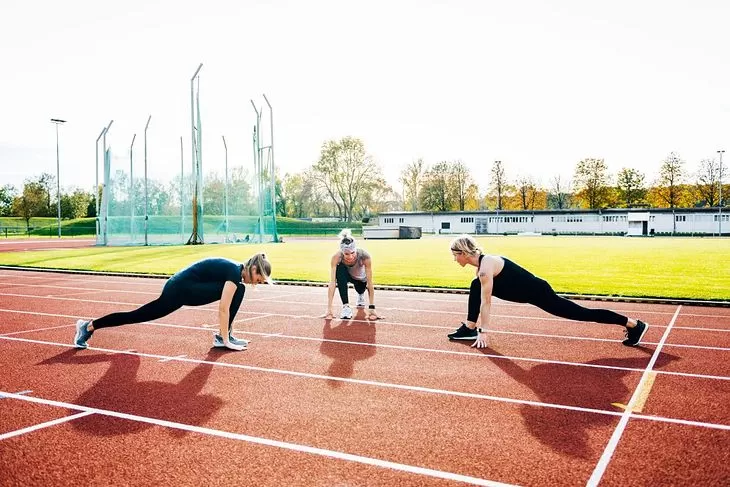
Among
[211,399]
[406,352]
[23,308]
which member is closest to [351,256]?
[406,352]

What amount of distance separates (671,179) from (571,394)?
87.9 meters

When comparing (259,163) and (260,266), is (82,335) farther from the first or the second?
(259,163)

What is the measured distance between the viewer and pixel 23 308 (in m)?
11.7

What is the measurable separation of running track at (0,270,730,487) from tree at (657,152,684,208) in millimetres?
82602

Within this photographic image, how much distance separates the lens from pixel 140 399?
18.2ft

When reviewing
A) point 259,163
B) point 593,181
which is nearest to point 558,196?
point 593,181

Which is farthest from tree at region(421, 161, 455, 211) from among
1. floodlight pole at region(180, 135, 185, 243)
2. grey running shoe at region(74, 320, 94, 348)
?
grey running shoe at region(74, 320, 94, 348)

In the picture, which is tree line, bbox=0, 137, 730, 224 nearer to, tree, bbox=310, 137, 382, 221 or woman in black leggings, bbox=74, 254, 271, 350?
tree, bbox=310, 137, 382, 221

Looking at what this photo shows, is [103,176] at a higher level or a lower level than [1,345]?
higher

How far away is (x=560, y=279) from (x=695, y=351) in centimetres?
902

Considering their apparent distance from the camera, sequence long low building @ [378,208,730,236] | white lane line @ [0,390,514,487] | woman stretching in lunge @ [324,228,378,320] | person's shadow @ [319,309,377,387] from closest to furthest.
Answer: white lane line @ [0,390,514,487], person's shadow @ [319,309,377,387], woman stretching in lunge @ [324,228,378,320], long low building @ [378,208,730,236]

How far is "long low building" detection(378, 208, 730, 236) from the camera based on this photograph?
70.2 m

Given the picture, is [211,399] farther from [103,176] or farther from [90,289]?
[103,176]

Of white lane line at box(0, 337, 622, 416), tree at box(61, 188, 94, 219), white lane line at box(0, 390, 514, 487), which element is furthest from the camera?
tree at box(61, 188, 94, 219)
